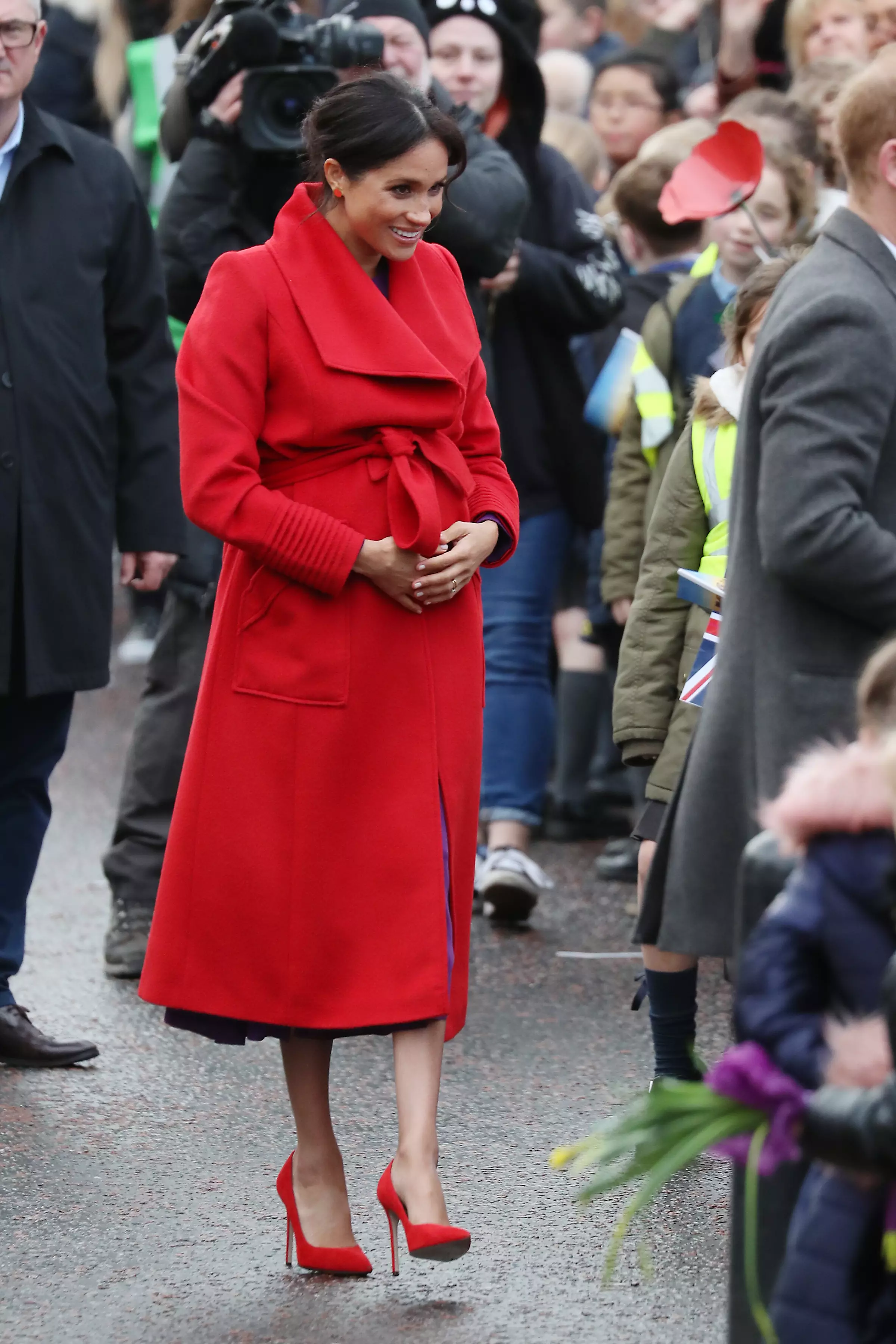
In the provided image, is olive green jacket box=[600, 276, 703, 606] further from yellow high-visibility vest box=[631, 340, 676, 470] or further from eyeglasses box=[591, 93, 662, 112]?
eyeglasses box=[591, 93, 662, 112]

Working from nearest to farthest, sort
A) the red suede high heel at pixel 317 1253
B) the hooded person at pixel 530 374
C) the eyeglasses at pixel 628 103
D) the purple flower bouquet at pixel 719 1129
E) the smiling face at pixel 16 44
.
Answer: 1. the purple flower bouquet at pixel 719 1129
2. the red suede high heel at pixel 317 1253
3. the smiling face at pixel 16 44
4. the hooded person at pixel 530 374
5. the eyeglasses at pixel 628 103

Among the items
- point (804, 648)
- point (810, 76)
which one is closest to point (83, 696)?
point (810, 76)

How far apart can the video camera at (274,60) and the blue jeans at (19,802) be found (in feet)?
5.16

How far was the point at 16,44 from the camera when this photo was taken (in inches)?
190

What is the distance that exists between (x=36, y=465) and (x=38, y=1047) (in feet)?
4.17

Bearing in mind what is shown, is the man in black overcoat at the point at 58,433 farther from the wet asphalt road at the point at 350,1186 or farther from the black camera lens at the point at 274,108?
the black camera lens at the point at 274,108

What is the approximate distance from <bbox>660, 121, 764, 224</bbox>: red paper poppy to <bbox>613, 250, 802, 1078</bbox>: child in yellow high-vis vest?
1.75 feet

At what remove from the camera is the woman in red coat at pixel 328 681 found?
3678 mm

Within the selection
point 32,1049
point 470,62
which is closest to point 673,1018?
point 32,1049

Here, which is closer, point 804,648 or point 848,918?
point 848,918

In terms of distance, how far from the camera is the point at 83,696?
10094 mm

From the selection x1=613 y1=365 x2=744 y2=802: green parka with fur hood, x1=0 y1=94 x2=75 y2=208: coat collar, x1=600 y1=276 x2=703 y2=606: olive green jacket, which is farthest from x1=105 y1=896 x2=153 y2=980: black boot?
x1=0 y1=94 x2=75 y2=208: coat collar

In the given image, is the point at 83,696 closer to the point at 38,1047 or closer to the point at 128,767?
the point at 128,767

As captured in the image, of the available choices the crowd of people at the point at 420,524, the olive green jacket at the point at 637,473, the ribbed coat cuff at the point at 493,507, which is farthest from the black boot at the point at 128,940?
the ribbed coat cuff at the point at 493,507
